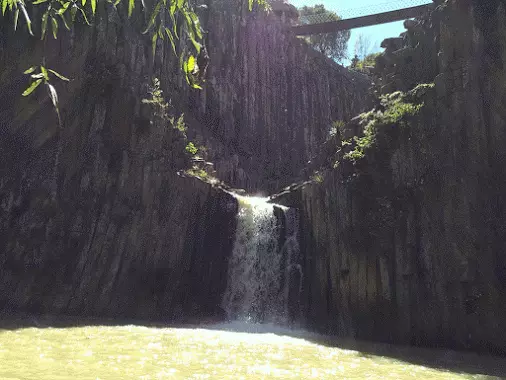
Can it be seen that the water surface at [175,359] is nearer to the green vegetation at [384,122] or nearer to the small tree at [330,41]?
the green vegetation at [384,122]

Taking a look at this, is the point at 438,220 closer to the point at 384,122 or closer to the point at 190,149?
the point at 384,122

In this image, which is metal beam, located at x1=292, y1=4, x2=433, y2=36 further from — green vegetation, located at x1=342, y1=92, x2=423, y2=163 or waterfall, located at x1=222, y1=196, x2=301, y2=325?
waterfall, located at x1=222, y1=196, x2=301, y2=325

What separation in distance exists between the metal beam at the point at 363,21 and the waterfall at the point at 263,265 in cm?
2117

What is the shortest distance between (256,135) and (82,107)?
1914 centimetres

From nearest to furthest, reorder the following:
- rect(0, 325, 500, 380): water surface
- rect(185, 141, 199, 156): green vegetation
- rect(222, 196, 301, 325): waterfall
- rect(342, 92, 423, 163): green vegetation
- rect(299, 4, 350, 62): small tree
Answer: rect(0, 325, 500, 380): water surface < rect(342, 92, 423, 163): green vegetation < rect(222, 196, 301, 325): waterfall < rect(185, 141, 199, 156): green vegetation < rect(299, 4, 350, 62): small tree

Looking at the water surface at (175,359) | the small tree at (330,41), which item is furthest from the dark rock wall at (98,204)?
the small tree at (330,41)

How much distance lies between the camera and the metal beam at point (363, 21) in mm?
36172

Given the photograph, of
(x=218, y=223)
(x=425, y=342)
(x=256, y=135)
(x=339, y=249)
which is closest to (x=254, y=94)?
(x=256, y=135)

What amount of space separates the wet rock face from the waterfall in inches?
69.5

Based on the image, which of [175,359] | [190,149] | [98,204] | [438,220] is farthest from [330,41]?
[175,359]

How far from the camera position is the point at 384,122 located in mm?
19656

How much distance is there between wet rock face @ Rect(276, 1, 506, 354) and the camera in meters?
16.0

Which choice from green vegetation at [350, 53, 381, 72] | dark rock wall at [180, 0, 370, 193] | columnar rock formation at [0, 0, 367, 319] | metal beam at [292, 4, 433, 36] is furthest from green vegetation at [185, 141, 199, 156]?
green vegetation at [350, 53, 381, 72]

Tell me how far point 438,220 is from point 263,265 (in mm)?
8629
